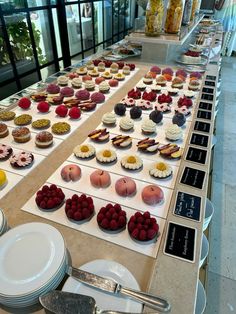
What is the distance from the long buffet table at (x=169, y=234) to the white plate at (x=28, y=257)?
0.08m

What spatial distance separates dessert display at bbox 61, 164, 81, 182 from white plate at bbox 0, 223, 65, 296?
0.30 meters

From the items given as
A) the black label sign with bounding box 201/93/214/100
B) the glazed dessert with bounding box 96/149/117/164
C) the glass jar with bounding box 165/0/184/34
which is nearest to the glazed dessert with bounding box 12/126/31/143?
the glazed dessert with bounding box 96/149/117/164

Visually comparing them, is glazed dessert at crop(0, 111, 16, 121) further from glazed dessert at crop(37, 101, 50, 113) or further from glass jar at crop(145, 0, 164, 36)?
glass jar at crop(145, 0, 164, 36)

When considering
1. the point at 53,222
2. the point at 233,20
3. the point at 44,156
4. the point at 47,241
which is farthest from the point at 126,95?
the point at 233,20

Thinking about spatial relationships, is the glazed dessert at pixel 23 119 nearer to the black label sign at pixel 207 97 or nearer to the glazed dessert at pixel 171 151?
the glazed dessert at pixel 171 151

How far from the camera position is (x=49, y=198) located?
0.90 metres

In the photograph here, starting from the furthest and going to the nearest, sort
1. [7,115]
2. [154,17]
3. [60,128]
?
[154,17] → [7,115] → [60,128]

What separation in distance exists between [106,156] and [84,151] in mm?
114

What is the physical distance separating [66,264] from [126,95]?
133cm

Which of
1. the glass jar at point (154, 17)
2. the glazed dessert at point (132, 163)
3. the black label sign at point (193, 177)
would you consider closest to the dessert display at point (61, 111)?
the glazed dessert at point (132, 163)

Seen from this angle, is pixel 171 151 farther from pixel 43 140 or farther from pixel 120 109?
pixel 43 140

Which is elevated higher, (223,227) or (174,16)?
(174,16)

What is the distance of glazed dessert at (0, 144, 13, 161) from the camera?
3.71 ft

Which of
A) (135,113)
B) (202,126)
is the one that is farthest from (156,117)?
(202,126)
